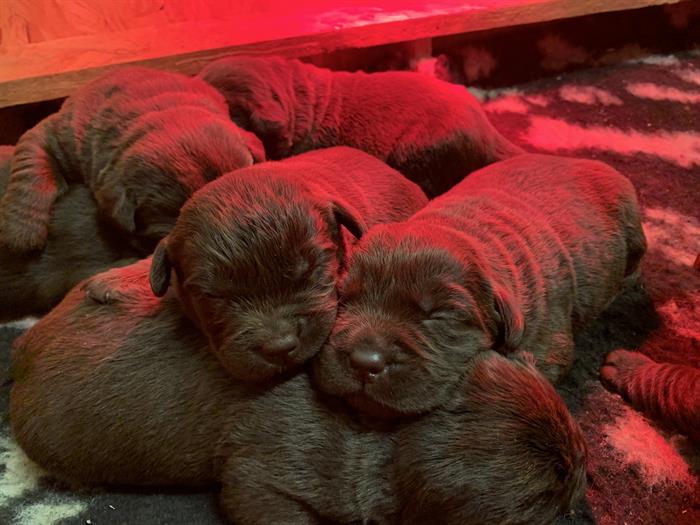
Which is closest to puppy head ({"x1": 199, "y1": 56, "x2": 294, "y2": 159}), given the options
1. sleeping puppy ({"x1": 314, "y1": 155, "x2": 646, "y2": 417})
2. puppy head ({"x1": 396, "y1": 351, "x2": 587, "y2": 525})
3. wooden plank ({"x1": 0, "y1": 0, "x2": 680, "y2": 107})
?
wooden plank ({"x1": 0, "y1": 0, "x2": 680, "y2": 107})

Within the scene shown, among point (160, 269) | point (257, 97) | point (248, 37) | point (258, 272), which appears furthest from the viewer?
point (248, 37)

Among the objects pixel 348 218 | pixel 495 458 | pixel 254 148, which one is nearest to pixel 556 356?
pixel 495 458

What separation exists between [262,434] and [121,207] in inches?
38.3

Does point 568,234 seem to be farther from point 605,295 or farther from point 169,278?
point 169,278

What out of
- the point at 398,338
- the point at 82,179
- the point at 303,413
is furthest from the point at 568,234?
the point at 82,179

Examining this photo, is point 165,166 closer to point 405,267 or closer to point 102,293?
point 102,293

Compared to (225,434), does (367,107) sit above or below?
above

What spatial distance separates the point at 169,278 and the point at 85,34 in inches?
87.7

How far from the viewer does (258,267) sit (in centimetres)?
173

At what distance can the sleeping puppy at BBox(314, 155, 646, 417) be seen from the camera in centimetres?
172

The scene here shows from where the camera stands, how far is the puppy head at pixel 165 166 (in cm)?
226

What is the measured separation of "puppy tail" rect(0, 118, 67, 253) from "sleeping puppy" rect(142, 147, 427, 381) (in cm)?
99

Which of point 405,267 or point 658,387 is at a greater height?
point 405,267

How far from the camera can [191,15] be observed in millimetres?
3795
